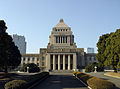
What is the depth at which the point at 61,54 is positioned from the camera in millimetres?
90000

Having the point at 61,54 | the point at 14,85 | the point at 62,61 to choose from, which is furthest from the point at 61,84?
the point at 62,61

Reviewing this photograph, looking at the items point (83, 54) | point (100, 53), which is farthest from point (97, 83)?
point (83, 54)

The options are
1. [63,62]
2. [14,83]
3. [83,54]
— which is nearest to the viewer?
[14,83]

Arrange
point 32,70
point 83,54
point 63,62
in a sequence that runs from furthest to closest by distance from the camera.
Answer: point 83,54 → point 63,62 → point 32,70

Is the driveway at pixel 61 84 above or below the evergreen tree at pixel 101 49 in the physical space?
below

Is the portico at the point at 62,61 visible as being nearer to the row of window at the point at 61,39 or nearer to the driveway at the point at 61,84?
the row of window at the point at 61,39

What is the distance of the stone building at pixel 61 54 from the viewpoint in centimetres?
8981

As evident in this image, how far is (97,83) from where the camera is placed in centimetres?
1716

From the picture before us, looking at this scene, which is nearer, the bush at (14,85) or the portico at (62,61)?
the bush at (14,85)

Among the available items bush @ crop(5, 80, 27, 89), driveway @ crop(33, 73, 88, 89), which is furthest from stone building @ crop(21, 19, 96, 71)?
bush @ crop(5, 80, 27, 89)

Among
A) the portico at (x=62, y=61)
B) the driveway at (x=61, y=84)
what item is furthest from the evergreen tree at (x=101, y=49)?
the portico at (x=62, y=61)

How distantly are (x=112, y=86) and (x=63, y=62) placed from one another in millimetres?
72397

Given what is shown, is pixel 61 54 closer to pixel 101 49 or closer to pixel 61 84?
pixel 101 49

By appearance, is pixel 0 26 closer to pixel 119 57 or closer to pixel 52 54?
pixel 119 57
